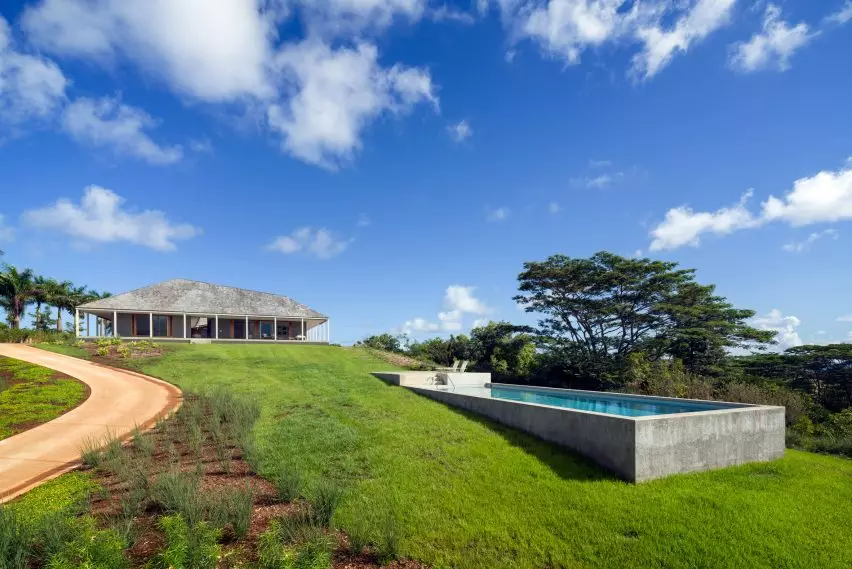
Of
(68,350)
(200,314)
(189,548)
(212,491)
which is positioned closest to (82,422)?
(212,491)

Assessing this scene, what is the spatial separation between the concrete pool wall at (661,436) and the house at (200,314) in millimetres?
28096

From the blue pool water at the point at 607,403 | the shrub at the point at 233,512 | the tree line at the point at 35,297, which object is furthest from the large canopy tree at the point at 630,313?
the tree line at the point at 35,297

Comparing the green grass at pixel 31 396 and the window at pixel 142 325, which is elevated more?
the window at pixel 142 325

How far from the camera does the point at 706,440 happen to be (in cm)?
772

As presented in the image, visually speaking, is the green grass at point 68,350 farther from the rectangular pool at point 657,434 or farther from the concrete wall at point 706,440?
the concrete wall at point 706,440

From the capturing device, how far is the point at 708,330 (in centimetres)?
2444

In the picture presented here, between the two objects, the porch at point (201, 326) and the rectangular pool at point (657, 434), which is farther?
the porch at point (201, 326)

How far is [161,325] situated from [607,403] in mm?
31257

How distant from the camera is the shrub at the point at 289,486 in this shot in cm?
548

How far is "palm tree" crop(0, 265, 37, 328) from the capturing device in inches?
1428

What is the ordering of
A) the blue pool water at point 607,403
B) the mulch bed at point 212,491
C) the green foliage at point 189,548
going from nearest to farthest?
the green foliage at point 189,548, the mulch bed at point 212,491, the blue pool water at point 607,403

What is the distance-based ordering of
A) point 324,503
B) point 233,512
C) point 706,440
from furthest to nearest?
point 706,440, point 324,503, point 233,512

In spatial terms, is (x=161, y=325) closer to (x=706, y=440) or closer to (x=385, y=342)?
(x=385, y=342)

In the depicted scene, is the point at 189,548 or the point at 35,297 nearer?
the point at 189,548
